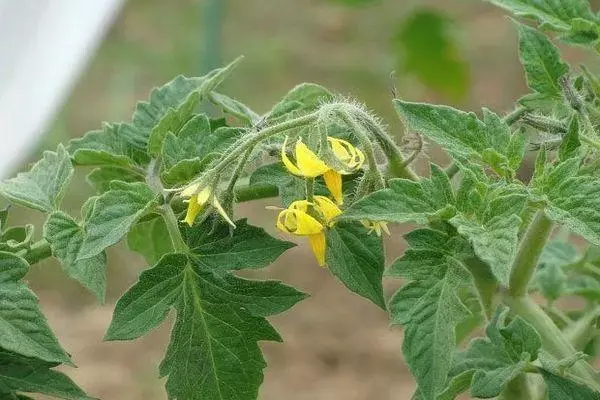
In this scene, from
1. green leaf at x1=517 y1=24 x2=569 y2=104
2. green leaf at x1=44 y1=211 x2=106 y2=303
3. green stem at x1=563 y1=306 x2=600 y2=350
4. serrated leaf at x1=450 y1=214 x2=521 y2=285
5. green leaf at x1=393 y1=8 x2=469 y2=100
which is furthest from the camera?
green leaf at x1=393 y1=8 x2=469 y2=100

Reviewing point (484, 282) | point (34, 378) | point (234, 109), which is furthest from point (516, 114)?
point (34, 378)

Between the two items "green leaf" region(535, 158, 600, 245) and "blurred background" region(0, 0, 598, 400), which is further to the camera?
"blurred background" region(0, 0, 598, 400)

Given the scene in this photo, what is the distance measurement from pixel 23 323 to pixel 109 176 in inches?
9.2

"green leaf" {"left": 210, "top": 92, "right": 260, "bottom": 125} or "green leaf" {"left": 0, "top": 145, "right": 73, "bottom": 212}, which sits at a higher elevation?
"green leaf" {"left": 210, "top": 92, "right": 260, "bottom": 125}

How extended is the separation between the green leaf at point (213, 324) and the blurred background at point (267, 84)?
0.93 metres

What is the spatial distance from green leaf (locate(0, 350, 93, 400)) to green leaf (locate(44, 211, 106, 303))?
80mm

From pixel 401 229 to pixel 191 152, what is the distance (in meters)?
2.42

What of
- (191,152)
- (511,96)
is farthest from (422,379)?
(511,96)

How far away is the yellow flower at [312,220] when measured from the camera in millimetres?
755

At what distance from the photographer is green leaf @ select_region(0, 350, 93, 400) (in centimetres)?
82

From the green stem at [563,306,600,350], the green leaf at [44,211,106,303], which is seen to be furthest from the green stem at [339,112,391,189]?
the green stem at [563,306,600,350]

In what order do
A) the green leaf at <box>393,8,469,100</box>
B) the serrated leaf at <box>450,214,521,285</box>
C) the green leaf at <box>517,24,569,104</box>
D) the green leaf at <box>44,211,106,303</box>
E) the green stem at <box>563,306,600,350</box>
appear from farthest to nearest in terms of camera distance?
the green leaf at <box>393,8,469,100</box>
the green stem at <box>563,306,600,350</box>
the green leaf at <box>517,24,569,104</box>
the green leaf at <box>44,211,106,303</box>
the serrated leaf at <box>450,214,521,285</box>

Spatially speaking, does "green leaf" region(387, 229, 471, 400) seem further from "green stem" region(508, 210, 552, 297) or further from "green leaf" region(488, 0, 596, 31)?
"green leaf" region(488, 0, 596, 31)

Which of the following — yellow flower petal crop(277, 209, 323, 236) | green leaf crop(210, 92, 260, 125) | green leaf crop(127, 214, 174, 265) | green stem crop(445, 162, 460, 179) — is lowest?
yellow flower petal crop(277, 209, 323, 236)
